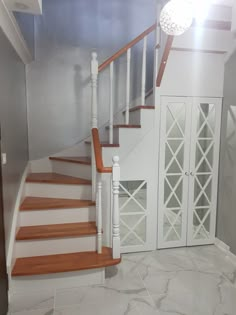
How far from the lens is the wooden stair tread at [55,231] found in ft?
7.39

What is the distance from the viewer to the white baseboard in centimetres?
268

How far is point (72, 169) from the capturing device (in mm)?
3080

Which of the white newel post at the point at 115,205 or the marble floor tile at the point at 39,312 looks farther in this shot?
the white newel post at the point at 115,205

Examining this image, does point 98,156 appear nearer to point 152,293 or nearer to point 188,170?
point 188,170

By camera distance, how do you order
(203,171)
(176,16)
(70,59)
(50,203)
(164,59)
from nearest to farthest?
(176,16) → (164,59) → (50,203) → (203,171) → (70,59)

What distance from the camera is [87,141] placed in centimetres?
345

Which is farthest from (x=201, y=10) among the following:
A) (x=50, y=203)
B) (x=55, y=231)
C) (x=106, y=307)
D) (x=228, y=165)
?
(x=106, y=307)

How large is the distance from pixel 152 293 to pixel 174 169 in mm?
1354

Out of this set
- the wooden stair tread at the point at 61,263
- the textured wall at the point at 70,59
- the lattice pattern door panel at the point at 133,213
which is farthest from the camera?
the textured wall at the point at 70,59

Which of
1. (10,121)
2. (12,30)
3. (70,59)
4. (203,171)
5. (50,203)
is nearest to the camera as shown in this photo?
(12,30)

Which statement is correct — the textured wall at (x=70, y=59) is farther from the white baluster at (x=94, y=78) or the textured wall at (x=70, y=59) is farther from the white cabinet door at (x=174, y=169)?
the white cabinet door at (x=174, y=169)

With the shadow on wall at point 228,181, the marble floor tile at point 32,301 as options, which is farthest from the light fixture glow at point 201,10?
the marble floor tile at point 32,301

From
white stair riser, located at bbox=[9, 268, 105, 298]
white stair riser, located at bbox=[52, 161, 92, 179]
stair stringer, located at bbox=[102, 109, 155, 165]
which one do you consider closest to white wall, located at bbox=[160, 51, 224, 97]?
stair stringer, located at bbox=[102, 109, 155, 165]

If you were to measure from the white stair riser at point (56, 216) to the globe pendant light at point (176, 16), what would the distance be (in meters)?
1.82
